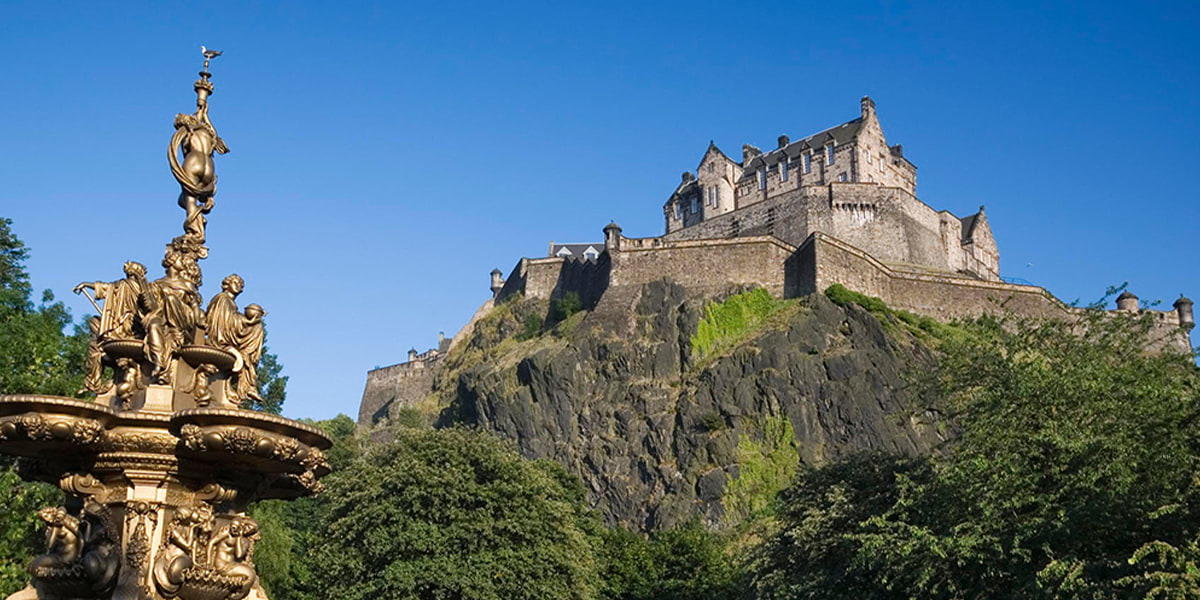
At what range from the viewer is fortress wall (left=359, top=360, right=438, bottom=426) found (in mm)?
83812

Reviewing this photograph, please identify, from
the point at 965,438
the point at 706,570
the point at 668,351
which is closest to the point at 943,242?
the point at 668,351

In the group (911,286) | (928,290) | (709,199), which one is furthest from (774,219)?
(928,290)

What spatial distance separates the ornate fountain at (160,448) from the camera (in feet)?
30.4

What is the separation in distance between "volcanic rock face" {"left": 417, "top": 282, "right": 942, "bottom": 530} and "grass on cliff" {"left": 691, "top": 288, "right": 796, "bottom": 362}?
1.67 ft

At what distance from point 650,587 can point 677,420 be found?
16.5 m

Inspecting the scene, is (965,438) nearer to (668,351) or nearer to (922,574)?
(922,574)

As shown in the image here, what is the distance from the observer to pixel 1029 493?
19.6 meters

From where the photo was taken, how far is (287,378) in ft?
167

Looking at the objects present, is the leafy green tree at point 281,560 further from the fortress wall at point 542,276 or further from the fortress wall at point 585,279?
the fortress wall at point 542,276

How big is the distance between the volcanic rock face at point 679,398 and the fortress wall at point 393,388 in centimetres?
A: 2014

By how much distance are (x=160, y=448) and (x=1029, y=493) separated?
49.3ft

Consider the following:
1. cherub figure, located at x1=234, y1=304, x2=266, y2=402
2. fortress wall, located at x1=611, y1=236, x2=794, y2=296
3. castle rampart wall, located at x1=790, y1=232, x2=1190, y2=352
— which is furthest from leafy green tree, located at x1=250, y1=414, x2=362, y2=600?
castle rampart wall, located at x1=790, y1=232, x2=1190, y2=352

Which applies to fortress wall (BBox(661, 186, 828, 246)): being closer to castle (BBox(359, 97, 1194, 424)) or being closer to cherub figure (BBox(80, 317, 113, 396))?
castle (BBox(359, 97, 1194, 424))

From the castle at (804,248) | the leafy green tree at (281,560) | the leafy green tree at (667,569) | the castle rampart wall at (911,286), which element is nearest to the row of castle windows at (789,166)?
the castle at (804,248)
